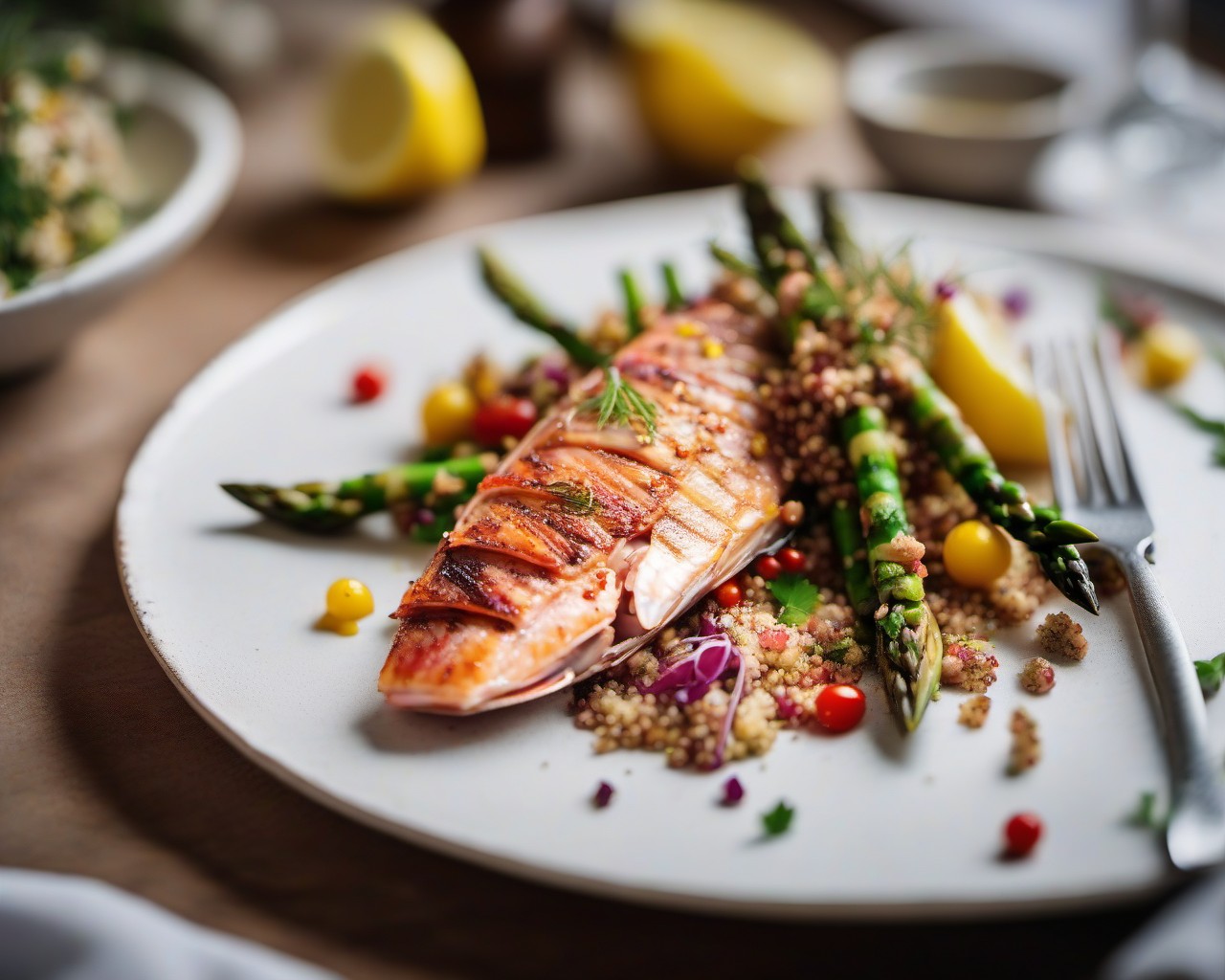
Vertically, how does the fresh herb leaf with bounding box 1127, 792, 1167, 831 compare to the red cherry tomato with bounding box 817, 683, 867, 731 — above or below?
above

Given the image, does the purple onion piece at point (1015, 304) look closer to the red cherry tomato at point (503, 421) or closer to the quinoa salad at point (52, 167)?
the red cherry tomato at point (503, 421)

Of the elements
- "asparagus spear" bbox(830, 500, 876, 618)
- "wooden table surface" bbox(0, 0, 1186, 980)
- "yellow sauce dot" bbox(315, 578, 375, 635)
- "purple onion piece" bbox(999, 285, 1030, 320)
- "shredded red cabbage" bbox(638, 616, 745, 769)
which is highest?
"purple onion piece" bbox(999, 285, 1030, 320)

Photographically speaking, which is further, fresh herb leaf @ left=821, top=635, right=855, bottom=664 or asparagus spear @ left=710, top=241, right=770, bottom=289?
asparagus spear @ left=710, top=241, right=770, bottom=289

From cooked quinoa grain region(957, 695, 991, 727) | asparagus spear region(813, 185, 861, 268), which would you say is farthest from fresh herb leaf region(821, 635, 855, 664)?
asparagus spear region(813, 185, 861, 268)

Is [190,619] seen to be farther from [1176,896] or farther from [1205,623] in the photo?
[1205,623]

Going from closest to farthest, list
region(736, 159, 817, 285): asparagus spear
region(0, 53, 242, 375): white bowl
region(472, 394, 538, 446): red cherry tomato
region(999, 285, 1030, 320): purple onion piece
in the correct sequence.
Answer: region(472, 394, 538, 446): red cherry tomato, region(0, 53, 242, 375): white bowl, region(736, 159, 817, 285): asparagus spear, region(999, 285, 1030, 320): purple onion piece

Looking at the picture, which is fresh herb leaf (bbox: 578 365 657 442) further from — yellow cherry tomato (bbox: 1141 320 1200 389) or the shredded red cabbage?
yellow cherry tomato (bbox: 1141 320 1200 389)

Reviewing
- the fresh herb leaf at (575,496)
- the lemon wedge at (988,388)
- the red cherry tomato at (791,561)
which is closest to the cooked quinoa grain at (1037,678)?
the red cherry tomato at (791,561)

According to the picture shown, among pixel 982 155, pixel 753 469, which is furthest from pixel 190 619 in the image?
pixel 982 155
